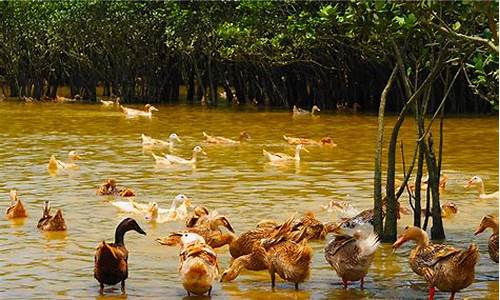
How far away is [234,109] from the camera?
38.3 meters

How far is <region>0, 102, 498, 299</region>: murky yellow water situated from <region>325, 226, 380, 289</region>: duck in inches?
7.9

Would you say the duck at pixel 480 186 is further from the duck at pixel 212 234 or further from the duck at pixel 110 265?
the duck at pixel 110 265

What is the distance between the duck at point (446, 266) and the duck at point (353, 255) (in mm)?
409

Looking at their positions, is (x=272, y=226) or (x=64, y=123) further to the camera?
(x=64, y=123)

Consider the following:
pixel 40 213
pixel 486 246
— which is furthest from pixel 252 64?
pixel 486 246

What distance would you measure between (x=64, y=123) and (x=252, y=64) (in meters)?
8.51

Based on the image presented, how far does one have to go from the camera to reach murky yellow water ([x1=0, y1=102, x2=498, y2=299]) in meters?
10.8

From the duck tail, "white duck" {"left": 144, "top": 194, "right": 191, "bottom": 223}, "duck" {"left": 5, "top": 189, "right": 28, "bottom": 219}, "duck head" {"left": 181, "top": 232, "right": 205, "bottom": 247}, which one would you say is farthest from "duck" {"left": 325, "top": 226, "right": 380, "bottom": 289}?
"duck" {"left": 5, "top": 189, "right": 28, "bottom": 219}

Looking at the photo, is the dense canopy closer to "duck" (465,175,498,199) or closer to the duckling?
"duck" (465,175,498,199)

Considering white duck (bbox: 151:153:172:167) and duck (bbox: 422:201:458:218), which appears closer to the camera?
duck (bbox: 422:201:458:218)

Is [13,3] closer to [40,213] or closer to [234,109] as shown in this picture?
[234,109]

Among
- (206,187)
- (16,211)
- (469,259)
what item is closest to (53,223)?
(16,211)

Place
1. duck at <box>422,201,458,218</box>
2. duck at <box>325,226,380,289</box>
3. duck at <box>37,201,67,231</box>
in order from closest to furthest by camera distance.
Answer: duck at <box>325,226,380,289</box>
duck at <box>37,201,67,231</box>
duck at <box>422,201,458,218</box>

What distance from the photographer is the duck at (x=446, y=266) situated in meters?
9.53
